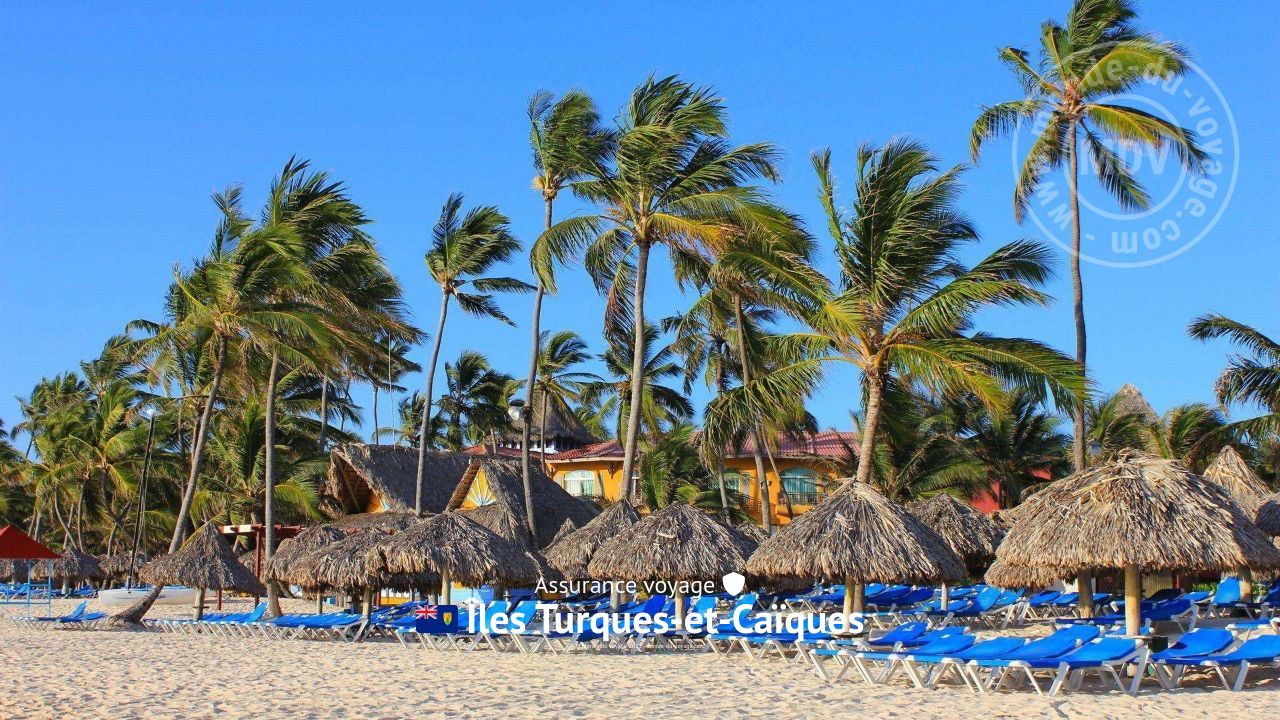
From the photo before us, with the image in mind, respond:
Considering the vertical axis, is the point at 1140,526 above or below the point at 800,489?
below

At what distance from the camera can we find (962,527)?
19.1 meters

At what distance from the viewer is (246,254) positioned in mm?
20016

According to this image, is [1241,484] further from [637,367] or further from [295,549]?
[295,549]

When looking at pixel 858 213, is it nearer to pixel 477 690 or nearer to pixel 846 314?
pixel 846 314

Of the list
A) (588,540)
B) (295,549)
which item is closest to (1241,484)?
(588,540)

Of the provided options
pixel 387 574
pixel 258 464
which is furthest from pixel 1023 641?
pixel 258 464

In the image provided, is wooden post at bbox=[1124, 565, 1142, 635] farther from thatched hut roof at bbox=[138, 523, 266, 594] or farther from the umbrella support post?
thatched hut roof at bbox=[138, 523, 266, 594]

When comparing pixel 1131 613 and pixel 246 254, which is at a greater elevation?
pixel 246 254

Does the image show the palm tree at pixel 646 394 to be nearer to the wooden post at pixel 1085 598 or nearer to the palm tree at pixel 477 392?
the palm tree at pixel 477 392

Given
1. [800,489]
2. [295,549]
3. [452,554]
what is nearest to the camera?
[452,554]

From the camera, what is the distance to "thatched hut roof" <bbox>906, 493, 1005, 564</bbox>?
1894 centimetres

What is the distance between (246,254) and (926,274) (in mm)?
11499

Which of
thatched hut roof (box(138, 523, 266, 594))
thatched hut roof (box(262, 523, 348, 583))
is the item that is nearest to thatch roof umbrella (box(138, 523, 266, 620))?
thatched hut roof (box(138, 523, 266, 594))

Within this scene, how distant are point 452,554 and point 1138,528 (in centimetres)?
937
